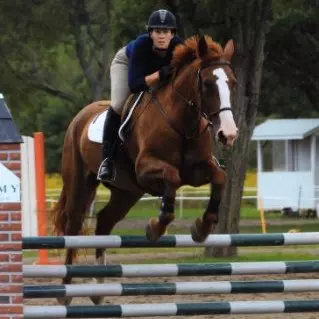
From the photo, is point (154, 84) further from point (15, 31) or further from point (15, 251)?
point (15, 31)

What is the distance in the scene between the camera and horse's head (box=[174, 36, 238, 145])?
7.69 m

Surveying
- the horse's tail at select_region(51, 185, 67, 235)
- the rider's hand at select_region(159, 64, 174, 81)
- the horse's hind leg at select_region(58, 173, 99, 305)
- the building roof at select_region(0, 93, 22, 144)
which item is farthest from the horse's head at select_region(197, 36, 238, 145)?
the horse's tail at select_region(51, 185, 67, 235)

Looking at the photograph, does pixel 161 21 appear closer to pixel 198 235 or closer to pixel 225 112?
pixel 225 112

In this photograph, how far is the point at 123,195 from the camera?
10000 mm

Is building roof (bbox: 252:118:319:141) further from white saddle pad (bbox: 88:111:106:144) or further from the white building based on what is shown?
white saddle pad (bbox: 88:111:106:144)

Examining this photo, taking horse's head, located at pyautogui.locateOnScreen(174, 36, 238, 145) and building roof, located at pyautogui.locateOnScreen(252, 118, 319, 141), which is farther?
building roof, located at pyautogui.locateOnScreen(252, 118, 319, 141)

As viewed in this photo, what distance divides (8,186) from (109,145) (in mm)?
2060

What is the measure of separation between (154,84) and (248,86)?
9.16 metres

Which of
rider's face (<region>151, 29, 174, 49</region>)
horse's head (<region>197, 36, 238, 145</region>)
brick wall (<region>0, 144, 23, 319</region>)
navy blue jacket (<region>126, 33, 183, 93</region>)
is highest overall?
rider's face (<region>151, 29, 174, 49</region>)

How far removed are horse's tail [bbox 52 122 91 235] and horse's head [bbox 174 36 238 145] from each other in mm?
2154

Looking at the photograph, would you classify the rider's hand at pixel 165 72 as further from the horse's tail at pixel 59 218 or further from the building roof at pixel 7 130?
the horse's tail at pixel 59 218

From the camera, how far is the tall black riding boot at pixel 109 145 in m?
9.09

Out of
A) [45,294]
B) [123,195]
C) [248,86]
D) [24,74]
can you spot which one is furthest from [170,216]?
[24,74]

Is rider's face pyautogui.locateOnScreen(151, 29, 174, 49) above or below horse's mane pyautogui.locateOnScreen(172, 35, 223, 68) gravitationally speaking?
above
